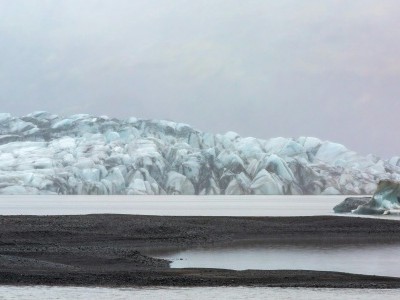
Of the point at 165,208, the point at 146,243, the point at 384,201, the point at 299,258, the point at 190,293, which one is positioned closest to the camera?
the point at 190,293

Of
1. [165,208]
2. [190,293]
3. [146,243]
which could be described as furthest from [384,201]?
[190,293]

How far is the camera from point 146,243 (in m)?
49.5

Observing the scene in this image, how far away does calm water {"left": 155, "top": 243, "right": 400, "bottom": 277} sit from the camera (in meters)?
35.5

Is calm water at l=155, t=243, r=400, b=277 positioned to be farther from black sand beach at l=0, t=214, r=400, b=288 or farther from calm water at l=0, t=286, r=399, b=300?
calm water at l=0, t=286, r=399, b=300

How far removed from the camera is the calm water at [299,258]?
116 ft

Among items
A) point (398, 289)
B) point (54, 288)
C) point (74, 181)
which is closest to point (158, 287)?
point (54, 288)

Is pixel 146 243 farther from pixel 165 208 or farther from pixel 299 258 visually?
pixel 165 208

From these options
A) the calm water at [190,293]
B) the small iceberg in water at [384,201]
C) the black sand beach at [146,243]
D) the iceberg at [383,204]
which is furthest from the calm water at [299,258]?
the iceberg at [383,204]

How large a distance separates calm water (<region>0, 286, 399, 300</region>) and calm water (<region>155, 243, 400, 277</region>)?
7.10 metres

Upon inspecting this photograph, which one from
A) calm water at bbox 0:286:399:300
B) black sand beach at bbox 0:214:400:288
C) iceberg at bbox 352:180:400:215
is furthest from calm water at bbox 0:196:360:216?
calm water at bbox 0:286:399:300

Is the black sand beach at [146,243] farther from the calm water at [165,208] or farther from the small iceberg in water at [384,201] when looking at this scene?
the calm water at [165,208]

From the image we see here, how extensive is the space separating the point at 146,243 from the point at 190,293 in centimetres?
2391

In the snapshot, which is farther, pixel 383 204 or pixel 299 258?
pixel 383 204

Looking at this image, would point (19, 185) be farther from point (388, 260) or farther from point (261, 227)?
point (388, 260)
